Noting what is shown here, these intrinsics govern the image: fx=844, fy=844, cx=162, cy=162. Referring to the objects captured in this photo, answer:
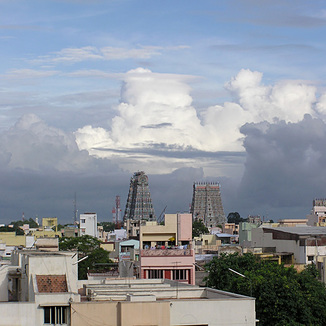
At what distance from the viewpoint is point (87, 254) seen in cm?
7556

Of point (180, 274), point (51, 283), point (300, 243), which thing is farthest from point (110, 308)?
point (300, 243)

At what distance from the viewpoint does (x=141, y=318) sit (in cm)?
2673

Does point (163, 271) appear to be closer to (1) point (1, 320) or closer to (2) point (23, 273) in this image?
(2) point (23, 273)

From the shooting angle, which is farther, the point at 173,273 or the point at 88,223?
the point at 88,223

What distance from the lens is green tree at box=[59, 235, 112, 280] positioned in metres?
69.2

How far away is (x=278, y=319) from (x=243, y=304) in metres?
10.2

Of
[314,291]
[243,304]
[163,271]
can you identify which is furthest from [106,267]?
[243,304]

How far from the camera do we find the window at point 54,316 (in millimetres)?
26688

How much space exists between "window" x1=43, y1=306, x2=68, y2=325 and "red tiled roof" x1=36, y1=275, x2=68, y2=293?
7.44 ft

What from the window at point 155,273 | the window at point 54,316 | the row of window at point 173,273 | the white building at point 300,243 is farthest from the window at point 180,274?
the window at point 54,316

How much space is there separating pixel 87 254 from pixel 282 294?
129ft

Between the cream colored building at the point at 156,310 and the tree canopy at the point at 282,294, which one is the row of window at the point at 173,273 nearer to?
the tree canopy at the point at 282,294

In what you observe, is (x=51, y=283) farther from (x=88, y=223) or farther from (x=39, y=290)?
(x=88, y=223)

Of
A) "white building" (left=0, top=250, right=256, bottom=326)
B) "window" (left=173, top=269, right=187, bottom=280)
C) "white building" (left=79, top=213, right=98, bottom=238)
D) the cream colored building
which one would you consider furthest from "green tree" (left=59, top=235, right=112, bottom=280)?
"white building" (left=79, top=213, right=98, bottom=238)
